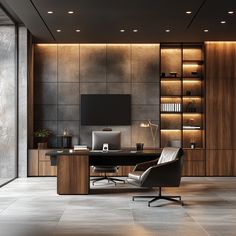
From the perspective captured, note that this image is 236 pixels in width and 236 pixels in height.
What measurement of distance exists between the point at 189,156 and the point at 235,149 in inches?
41.9

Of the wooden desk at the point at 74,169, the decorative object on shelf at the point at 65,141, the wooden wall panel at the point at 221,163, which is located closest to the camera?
the wooden desk at the point at 74,169

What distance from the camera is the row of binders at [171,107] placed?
1191cm

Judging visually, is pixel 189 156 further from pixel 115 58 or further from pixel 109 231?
pixel 109 231

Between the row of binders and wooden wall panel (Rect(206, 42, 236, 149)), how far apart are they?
661 millimetres

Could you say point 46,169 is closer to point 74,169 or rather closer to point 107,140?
point 107,140

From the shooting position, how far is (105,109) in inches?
472

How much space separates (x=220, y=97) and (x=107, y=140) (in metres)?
3.71

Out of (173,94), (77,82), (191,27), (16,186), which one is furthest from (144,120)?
(16,186)

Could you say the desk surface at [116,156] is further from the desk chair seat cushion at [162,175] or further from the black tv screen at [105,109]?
the black tv screen at [105,109]

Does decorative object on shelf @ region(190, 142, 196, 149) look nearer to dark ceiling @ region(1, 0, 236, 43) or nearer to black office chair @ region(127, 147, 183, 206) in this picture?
dark ceiling @ region(1, 0, 236, 43)

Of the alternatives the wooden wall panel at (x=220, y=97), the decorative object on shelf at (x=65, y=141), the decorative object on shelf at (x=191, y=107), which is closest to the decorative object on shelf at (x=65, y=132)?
the decorative object on shelf at (x=65, y=141)

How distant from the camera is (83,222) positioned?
19.9 feet

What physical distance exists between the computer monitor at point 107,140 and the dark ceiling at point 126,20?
2.09 meters

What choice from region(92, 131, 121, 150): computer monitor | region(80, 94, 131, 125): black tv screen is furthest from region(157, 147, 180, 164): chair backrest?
region(80, 94, 131, 125): black tv screen
